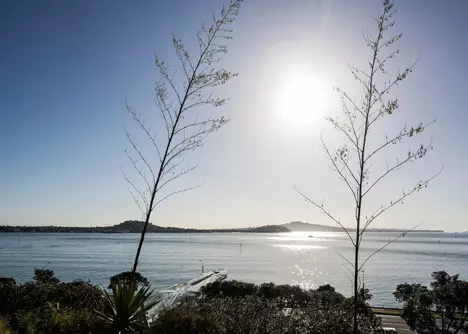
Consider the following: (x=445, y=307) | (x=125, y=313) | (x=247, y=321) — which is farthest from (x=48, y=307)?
(x=445, y=307)

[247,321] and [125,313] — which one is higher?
[125,313]

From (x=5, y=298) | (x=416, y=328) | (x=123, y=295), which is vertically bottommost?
(x=416, y=328)

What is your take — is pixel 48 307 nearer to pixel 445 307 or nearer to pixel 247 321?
pixel 247 321

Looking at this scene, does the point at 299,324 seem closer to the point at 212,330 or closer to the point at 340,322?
the point at 340,322

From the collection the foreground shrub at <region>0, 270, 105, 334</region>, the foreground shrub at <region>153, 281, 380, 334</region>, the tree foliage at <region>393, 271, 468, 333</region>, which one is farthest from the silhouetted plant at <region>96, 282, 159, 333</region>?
the tree foliage at <region>393, 271, 468, 333</region>

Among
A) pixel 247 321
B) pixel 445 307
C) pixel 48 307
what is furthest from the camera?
pixel 445 307

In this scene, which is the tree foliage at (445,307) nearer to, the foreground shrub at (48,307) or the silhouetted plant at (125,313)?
the silhouetted plant at (125,313)

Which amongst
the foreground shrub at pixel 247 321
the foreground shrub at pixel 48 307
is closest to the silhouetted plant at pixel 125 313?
the foreground shrub at pixel 48 307

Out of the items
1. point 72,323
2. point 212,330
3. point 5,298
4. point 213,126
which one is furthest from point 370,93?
point 5,298

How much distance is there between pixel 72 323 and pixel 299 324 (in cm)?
861

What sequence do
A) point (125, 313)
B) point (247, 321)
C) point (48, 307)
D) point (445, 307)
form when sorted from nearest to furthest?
1. point (125, 313)
2. point (247, 321)
3. point (48, 307)
4. point (445, 307)

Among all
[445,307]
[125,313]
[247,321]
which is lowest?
[445,307]

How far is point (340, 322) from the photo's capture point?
1581 cm

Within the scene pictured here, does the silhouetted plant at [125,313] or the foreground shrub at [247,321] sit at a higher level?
the silhouetted plant at [125,313]
